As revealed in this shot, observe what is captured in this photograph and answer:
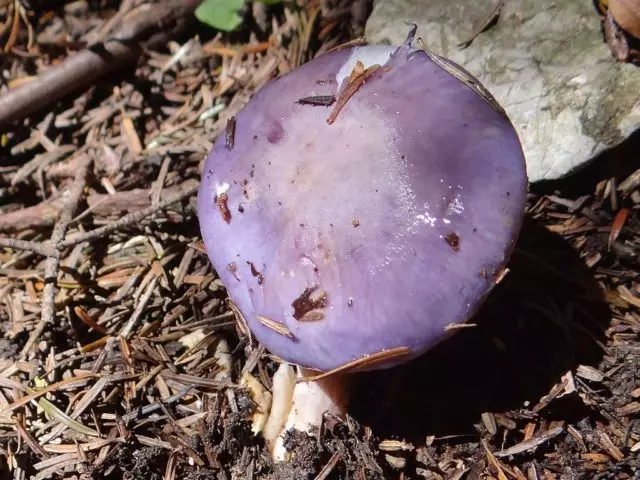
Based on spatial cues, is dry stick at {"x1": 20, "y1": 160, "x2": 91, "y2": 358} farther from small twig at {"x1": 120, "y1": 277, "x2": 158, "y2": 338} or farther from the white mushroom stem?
the white mushroom stem

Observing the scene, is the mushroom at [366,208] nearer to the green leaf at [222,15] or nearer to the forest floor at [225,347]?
the forest floor at [225,347]

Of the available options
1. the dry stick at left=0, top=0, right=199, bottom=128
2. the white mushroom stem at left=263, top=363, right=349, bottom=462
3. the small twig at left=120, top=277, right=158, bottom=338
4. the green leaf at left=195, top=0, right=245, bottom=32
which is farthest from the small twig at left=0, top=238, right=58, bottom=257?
the green leaf at left=195, top=0, right=245, bottom=32

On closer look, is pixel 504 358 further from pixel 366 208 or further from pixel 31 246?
pixel 31 246

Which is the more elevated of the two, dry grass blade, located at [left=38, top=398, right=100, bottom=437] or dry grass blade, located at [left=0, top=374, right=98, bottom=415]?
dry grass blade, located at [left=0, top=374, right=98, bottom=415]

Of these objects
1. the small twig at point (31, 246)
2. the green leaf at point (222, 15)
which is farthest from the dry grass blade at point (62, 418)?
the green leaf at point (222, 15)

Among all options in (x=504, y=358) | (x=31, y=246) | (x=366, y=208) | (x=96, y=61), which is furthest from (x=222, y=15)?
(x=504, y=358)

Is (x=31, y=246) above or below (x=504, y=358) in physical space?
above
